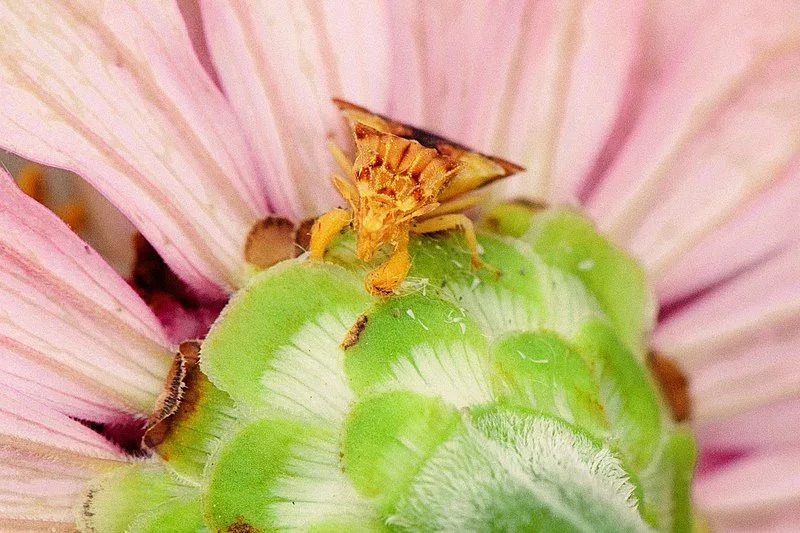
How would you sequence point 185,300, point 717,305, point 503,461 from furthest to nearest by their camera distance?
point 717,305 → point 185,300 → point 503,461

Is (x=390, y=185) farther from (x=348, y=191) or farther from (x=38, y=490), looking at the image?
(x=38, y=490)

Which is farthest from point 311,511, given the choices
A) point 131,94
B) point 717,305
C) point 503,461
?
point 717,305

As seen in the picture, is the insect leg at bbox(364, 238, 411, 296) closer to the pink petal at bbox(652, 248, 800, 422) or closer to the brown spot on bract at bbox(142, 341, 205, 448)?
the brown spot on bract at bbox(142, 341, 205, 448)

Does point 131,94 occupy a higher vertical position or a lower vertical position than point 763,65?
lower

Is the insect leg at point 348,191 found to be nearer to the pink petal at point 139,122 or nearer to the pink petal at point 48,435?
the pink petal at point 139,122

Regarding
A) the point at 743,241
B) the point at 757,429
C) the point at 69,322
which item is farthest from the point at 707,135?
the point at 69,322

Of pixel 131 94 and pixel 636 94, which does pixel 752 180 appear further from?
pixel 131 94
